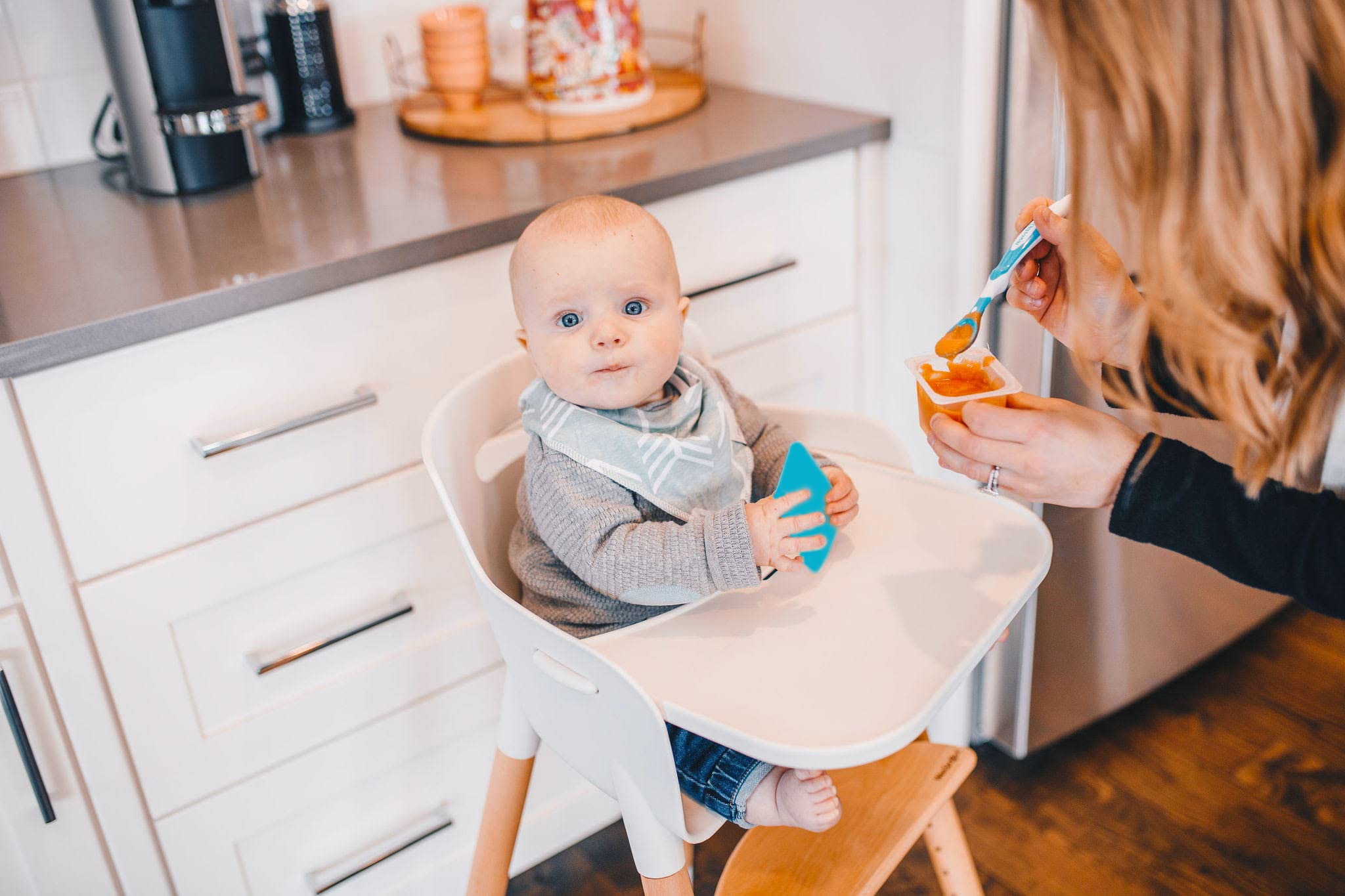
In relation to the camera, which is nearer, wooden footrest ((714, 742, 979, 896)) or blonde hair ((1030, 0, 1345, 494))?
blonde hair ((1030, 0, 1345, 494))

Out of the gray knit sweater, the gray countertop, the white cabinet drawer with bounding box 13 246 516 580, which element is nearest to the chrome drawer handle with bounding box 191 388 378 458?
the white cabinet drawer with bounding box 13 246 516 580

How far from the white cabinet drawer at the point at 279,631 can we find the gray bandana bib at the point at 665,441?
33 cm

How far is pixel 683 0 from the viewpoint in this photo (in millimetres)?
1740

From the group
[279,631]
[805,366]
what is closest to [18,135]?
[279,631]

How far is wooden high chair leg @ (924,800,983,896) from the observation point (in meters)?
1.15

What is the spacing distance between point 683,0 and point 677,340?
0.96 metres

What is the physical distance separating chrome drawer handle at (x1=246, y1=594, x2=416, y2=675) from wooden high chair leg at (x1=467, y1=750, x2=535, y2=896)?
224 millimetres

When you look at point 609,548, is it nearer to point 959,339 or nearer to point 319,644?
point 959,339

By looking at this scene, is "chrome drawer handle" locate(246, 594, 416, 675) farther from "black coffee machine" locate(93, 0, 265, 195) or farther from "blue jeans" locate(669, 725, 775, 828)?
"black coffee machine" locate(93, 0, 265, 195)

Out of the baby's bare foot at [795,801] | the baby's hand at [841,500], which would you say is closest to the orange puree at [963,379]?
the baby's hand at [841,500]

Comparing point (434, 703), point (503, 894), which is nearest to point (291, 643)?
point (434, 703)

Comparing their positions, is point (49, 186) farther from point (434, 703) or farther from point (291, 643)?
point (434, 703)

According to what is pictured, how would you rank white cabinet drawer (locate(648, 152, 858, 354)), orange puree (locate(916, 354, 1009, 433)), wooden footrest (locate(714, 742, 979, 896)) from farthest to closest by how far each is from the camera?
white cabinet drawer (locate(648, 152, 858, 354)) < wooden footrest (locate(714, 742, 979, 896)) < orange puree (locate(916, 354, 1009, 433))

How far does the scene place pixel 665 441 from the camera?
0.99 meters
